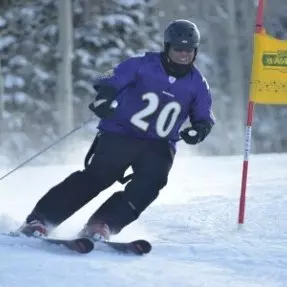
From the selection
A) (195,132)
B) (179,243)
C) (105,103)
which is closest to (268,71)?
(195,132)

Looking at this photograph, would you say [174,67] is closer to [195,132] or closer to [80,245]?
[195,132]

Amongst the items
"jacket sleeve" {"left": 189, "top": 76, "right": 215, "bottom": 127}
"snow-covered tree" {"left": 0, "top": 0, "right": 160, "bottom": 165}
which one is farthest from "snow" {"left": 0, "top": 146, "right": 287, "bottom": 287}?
"snow-covered tree" {"left": 0, "top": 0, "right": 160, "bottom": 165}

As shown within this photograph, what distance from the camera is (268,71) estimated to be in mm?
5391

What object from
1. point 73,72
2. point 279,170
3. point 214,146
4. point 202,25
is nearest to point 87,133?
point 73,72

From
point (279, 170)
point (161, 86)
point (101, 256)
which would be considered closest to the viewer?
point (101, 256)

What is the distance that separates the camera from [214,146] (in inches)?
946

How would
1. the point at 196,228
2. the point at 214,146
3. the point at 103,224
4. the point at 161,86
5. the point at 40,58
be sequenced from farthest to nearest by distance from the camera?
the point at 214,146
the point at 40,58
the point at 196,228
the point at 161,86
the point at 103,224

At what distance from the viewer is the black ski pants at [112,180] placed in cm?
464

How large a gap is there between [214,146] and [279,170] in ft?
49.1

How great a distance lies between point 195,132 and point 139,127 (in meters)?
0.36

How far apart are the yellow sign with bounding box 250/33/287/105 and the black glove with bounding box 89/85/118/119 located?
1167 millimetres

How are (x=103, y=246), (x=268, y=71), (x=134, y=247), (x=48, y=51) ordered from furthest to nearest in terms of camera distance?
(x=48, y=51) → (x=268, y=71) → (x=103, y=246) → (x=134, y=247)

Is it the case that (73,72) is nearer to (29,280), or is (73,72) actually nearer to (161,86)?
(161,86)

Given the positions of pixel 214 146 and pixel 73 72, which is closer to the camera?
pixel 73 72
